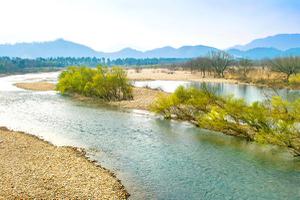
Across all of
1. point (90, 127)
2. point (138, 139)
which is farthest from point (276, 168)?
point (90, 127)

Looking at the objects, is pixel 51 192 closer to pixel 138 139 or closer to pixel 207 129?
pixel 138 139

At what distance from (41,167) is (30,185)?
15.3 ft

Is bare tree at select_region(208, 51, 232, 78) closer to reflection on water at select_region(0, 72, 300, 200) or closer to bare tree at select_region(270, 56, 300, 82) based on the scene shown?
bare tree at select_region(270, 56, 300, 82)

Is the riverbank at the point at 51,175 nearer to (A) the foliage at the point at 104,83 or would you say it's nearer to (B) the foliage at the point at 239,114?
(B) the foliage at the point at 239,114

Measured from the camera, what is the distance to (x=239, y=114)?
143 ft

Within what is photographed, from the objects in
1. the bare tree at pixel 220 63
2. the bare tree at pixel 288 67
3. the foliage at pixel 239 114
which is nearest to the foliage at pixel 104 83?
the foliage at pixel 239 114

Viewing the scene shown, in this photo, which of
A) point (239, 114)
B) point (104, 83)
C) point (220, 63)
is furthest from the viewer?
point (220, 63)

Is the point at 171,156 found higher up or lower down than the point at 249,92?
lower down

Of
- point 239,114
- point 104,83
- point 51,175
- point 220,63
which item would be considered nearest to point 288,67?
point 220,63

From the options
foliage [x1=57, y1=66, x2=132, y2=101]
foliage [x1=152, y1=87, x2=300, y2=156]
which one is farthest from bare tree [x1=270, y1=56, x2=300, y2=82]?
foliage [x1=152, y1=87, x2=300, y2=156]

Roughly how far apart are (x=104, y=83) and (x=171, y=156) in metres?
48.0

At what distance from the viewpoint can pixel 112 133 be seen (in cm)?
4784

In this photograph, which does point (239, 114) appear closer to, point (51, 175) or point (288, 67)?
point (51, 175)

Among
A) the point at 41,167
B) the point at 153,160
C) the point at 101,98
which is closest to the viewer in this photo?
the point at 41,167
